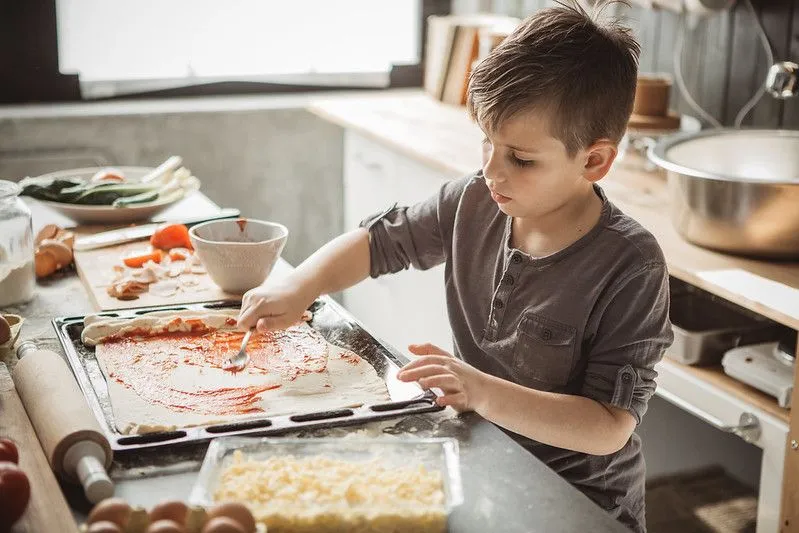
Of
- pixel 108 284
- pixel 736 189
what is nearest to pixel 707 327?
pixel 736 189

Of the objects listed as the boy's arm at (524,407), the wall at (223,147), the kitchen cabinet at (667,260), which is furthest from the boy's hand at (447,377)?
the wall at (223,147)

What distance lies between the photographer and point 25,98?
314 cm

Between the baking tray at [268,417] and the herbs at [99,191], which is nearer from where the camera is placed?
the baking tray at [268,417]

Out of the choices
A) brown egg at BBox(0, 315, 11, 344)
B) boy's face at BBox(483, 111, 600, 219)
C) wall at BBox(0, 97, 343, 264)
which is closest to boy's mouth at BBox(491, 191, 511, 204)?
boy's face at BBox(483, 111, 600, 219)

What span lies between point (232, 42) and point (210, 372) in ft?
7.61

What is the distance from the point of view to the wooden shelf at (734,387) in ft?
5.16

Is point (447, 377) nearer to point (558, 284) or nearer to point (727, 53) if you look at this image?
point (558, 284)

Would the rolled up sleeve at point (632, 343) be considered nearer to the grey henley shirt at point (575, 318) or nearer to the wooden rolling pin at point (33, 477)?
the grey henley shirt at point (575, 318)

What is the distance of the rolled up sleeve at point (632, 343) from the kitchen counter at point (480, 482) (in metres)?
0.18

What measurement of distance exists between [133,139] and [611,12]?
1.58 meters

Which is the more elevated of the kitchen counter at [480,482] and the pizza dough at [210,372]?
the pizza dough at [210,372]

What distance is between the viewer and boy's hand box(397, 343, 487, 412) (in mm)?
1053

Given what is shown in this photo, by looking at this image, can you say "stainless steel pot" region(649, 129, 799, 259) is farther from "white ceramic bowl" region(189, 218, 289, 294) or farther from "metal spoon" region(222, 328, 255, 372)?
"metal spoon" region(222, 328, 255, 372)

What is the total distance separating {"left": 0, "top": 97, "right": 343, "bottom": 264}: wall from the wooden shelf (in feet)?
6.30
